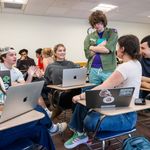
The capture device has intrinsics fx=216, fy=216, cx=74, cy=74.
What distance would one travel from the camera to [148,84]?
251 centimetres

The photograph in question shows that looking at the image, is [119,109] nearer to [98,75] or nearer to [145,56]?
[98,75]

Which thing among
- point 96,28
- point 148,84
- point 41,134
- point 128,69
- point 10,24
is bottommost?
point 41,134

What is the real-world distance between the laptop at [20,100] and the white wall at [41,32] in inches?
257

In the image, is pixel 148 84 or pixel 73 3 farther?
pixel 73 3

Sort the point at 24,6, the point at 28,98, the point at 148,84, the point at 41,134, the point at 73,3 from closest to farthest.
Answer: the point at 28,98 → the point at 41,134 → the point at 148,84 → the point at 73,3 → the point at 24,6

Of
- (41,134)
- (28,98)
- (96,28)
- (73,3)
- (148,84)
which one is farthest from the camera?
(73,3)

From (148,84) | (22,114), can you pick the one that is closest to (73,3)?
(148,84)

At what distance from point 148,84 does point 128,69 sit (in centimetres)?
86

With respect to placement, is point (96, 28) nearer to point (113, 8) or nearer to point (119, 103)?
point (119, 103)

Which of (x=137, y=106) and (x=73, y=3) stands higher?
(x=73, y=3)

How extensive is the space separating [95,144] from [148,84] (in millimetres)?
958

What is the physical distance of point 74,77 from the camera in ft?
9.39

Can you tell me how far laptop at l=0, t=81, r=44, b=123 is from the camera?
1.26 m

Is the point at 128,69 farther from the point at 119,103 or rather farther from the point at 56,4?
the point at 56,4
